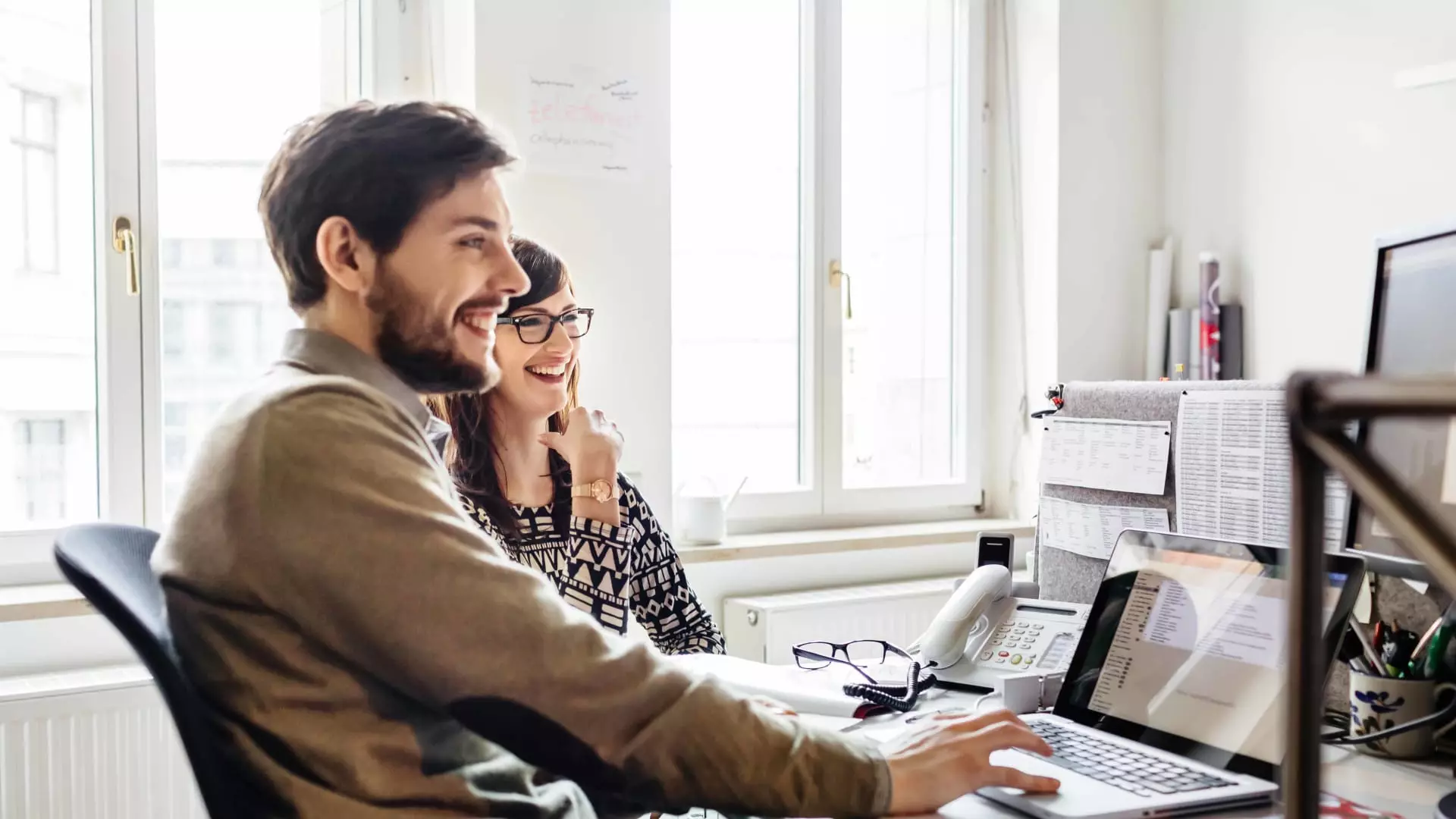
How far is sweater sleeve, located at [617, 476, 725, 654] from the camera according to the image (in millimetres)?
1753

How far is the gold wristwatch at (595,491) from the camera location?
1.74 m

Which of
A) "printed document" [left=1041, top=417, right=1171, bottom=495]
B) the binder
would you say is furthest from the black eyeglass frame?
the binder

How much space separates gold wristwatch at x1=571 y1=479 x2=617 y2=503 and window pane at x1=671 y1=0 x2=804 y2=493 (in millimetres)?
842

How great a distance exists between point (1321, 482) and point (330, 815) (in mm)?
758

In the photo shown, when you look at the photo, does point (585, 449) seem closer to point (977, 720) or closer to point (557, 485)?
point (557, 485)

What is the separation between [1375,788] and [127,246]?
1962 millimetres

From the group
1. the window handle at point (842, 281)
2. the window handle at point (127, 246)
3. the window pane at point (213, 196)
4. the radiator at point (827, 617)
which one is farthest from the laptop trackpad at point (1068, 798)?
the window handle at point (842, 281)

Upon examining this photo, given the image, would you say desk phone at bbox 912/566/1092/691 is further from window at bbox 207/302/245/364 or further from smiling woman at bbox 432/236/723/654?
window at bbox 207/302/245/364

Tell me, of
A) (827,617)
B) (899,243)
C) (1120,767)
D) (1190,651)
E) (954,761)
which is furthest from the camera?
(899,243)

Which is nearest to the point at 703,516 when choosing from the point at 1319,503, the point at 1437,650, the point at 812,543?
the point at 812,543

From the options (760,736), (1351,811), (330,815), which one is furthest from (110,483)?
(1351,811)

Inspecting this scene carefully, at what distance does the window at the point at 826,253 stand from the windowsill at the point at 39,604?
1206 millimetres

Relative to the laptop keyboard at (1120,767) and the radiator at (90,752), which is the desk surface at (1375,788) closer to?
the laptop keyboard at (1120,767)

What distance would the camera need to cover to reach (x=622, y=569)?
173 cm
